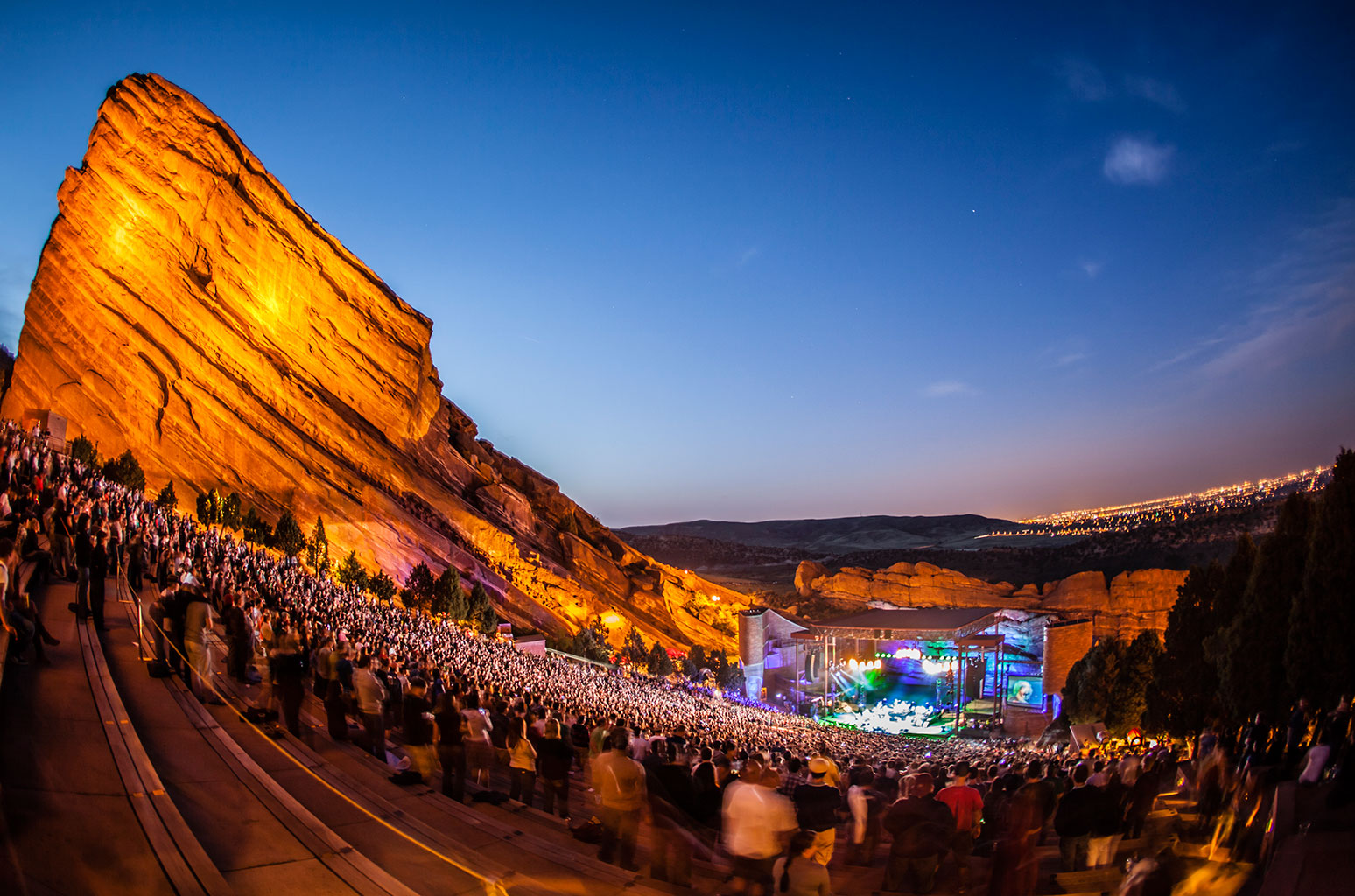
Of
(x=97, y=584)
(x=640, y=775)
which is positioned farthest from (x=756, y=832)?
(x=97, y=584)

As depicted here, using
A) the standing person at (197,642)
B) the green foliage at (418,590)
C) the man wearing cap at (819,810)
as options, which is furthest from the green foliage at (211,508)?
the man wearing cap at (819,810)

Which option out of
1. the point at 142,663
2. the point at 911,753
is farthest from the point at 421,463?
the point at 142,663

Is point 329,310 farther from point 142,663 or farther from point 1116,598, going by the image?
point 1116,598

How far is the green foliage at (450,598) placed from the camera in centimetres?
3430

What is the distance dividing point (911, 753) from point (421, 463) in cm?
3995

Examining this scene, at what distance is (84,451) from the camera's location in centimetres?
3272

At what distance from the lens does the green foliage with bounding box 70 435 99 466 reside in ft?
106

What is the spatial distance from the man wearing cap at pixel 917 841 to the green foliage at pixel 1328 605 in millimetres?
8759

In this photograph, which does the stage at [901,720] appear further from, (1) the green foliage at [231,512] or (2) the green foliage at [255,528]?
(1) the green foliage at [231,512]

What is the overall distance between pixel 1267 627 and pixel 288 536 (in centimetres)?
3812

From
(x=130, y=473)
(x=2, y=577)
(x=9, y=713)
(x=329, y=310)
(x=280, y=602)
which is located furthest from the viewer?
(x=329, y=310)

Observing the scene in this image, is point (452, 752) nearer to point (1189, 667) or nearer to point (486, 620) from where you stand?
point (1189, 667)

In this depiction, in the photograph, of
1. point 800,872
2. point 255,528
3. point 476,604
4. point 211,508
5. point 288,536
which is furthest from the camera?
point 211,508

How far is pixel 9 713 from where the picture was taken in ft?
15.3
